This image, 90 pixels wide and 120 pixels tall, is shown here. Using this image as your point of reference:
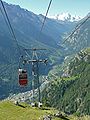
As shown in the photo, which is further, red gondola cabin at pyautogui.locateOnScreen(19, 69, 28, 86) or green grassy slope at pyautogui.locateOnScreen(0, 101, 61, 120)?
green grassy slope at pyautogui.locateOnScreen(0, 101, 61, 120)

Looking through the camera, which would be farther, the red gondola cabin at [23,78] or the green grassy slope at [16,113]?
the green grassy slope at [16,113]

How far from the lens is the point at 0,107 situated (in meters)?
61.4

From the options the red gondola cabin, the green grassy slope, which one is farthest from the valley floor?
the red gondola cabin

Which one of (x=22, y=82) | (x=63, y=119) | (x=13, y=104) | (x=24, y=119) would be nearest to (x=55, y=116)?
(x=63, y=119)

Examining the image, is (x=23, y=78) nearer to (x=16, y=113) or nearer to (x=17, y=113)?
(x=16, y=113)

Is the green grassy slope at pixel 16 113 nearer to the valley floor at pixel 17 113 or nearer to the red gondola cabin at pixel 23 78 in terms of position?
the valley floor at pixel 17 113

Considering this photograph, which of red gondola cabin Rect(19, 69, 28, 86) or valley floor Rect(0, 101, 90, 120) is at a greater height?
Answer: red gondola cabin Rect(19, 69, 28, 86)

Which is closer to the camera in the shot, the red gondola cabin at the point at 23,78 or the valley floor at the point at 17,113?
the red gondola cabin at the point at 23,78

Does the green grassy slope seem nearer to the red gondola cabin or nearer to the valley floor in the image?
the valley floor

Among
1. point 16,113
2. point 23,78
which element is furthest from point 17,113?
point 23,78

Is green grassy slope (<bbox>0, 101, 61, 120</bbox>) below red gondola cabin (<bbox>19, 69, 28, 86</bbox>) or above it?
below

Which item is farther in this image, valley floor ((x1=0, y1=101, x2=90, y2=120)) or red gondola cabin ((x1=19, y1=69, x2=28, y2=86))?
valley floor ((x1=0, y1=101, x2=90, y2=120))

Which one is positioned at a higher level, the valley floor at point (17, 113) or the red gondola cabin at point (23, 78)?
the red gondola cabin at point (23, 78)

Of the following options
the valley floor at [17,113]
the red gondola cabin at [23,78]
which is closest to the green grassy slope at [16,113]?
the valley floor at [17,113]
